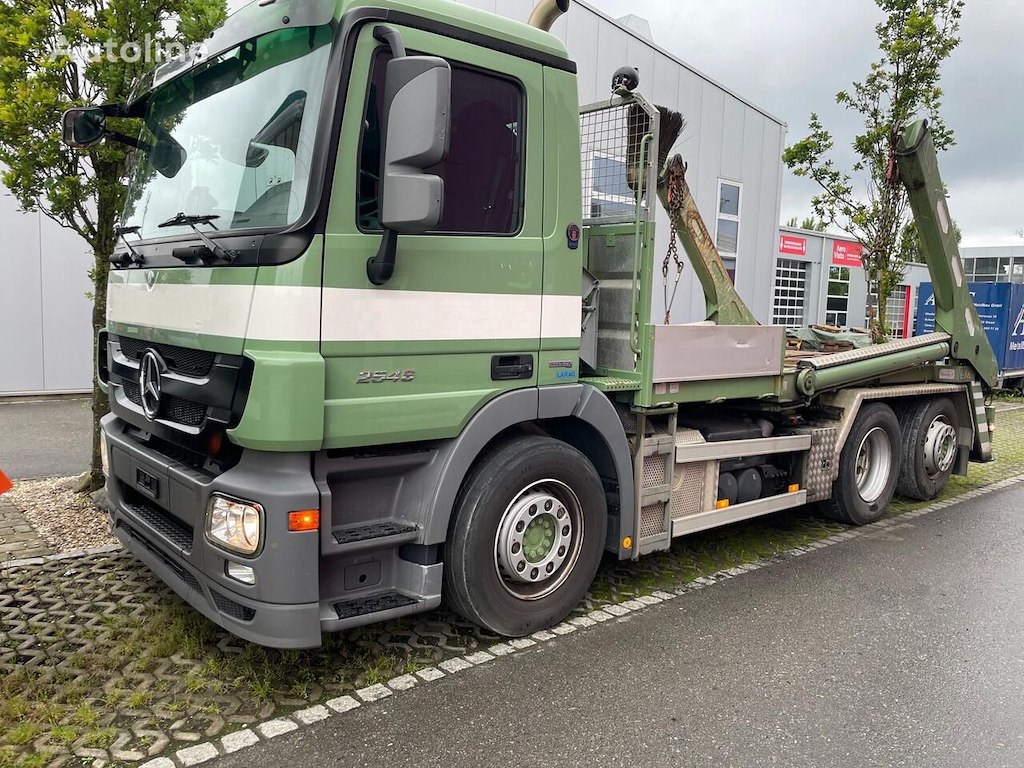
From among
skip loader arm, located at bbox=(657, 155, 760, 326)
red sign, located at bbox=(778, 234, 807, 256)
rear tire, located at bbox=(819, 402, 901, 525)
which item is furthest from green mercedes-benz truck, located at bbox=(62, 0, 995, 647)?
red sign, located at bbox=(778, 234, 807, 256)

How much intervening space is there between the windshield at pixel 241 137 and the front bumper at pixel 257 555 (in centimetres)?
100

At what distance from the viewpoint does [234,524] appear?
3143mm

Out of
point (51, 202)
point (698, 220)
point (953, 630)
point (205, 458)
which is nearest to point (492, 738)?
point (205, 458)

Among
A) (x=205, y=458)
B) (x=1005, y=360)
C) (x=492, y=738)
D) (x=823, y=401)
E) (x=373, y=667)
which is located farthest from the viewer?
(x=1005, y=360)

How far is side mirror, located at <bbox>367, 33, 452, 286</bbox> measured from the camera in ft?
9.57

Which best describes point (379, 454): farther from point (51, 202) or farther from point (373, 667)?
point (51, 202)

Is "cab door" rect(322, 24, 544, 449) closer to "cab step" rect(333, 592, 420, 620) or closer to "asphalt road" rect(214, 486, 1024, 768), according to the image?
"cab step" rect(333, 592, 420, 620)

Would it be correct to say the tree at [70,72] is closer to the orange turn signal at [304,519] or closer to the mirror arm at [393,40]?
the mirror arm at [393,40]

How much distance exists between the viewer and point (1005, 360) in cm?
Result: 1614

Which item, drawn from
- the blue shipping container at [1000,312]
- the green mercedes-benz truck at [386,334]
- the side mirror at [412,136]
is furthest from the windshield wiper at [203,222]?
the blue shipping container at [1000,312]

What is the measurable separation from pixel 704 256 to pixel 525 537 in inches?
109

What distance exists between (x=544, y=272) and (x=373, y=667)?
2.00 m

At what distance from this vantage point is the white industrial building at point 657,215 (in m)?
11.0

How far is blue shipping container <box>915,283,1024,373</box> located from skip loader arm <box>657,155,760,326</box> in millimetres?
11397
